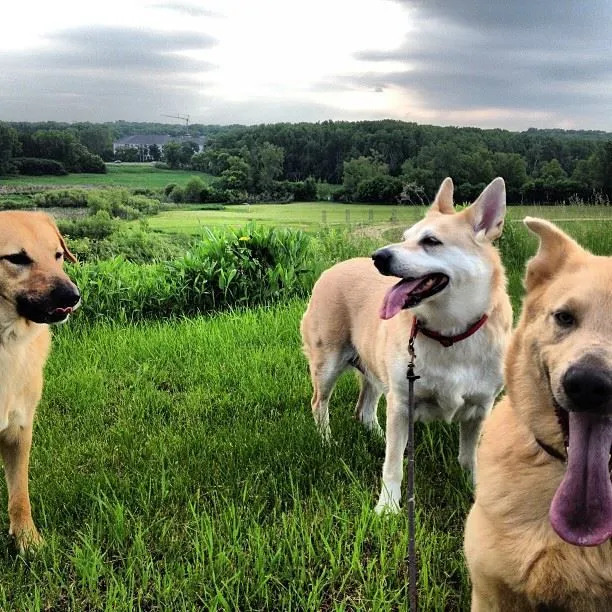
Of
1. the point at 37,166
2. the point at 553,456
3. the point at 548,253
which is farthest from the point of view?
the point at 37,166

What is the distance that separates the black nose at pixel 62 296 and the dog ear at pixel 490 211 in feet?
6.69

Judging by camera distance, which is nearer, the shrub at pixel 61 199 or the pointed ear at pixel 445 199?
the pointed ear at pixel 445 199

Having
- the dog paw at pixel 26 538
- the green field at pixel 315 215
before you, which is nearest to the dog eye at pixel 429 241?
the dog paw at pixel 26 538

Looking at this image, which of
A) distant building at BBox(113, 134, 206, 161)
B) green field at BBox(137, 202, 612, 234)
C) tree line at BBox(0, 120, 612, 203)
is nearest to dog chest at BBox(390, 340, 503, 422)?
green field at BBox(137, 202, 612, 234)

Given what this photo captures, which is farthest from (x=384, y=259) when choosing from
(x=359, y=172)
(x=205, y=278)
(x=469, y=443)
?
(x=359, y=172)

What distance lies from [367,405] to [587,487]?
2499mm

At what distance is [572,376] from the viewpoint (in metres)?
1.42

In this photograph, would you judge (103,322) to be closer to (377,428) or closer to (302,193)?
(377,428)

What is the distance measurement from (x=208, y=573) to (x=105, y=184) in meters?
8.21

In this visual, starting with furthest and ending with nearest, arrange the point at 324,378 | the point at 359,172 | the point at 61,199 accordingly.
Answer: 1. the point at 359,172
2. the point at 61,199
3. the point at 324,378

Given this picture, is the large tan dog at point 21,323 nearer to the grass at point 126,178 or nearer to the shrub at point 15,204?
the shrub at point 15,204

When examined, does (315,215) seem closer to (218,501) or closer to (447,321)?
(447,321)

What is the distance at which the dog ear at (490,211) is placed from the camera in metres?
3.05

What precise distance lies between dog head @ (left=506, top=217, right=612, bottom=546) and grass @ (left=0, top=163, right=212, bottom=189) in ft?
28.4
